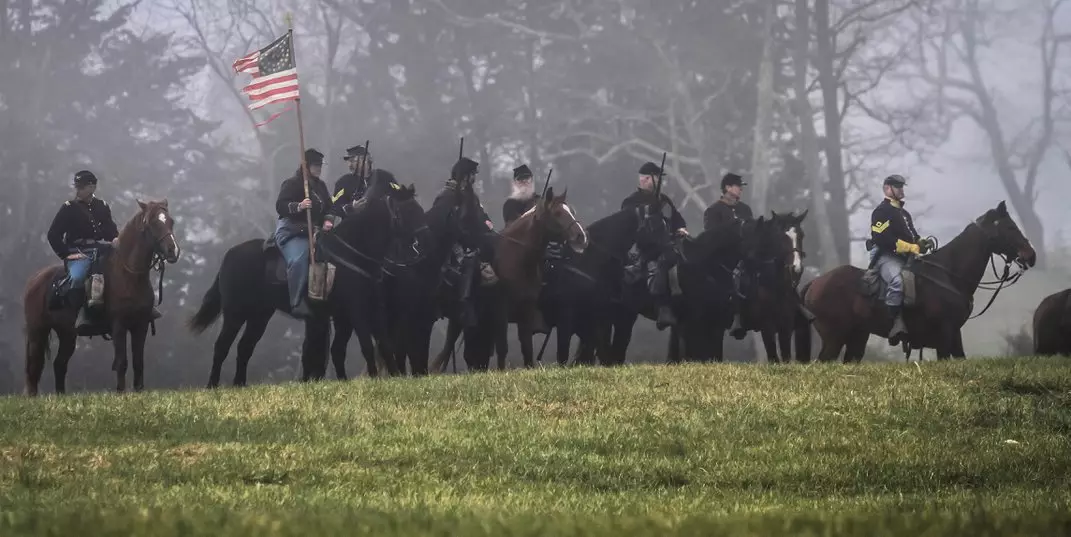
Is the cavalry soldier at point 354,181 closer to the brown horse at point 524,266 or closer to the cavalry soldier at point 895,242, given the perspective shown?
the brown horse at point 524,266

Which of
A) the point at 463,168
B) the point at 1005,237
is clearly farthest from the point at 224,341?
the point at 1005,237

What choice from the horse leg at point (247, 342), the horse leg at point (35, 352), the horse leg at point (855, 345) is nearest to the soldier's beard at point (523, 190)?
the horse leg at point (247, 342)

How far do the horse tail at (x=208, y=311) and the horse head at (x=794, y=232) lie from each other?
7718mm

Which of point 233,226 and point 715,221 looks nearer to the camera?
point 715,221

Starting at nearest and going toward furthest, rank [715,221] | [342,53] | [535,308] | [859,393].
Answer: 1. [859,393]
2. [535,308]
3. [715,221]
4. [342,53]

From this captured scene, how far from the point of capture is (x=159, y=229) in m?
17.6

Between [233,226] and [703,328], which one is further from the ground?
[233,226]

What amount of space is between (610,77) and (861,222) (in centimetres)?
1983

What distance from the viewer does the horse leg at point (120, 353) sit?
1744 cm

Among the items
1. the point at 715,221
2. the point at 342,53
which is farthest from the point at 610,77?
the point at 715,221

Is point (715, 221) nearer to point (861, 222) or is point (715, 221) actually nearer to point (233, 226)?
point (233, 226)

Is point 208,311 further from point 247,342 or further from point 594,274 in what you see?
point 594,274

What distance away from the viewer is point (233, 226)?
40812 mm

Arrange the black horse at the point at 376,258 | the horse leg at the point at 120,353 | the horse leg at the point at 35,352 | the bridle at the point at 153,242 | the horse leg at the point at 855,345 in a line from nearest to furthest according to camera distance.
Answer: the horse leg at the point at 120,353
the bridle at the point at 153,242
the black horse at the point at 376,258
the horse leg at the point at 35,352
the horse leg at the point at 855,345
